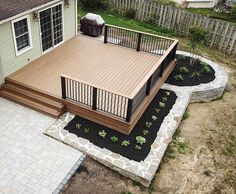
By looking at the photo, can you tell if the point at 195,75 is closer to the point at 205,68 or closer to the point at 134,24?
the point at 205,68

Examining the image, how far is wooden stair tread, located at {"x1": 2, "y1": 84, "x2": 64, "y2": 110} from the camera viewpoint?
31.2ft

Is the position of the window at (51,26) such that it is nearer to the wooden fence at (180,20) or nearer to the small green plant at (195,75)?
the small green plant at (195,75)

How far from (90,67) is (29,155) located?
14.6 ft

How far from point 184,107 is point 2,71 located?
6556mm

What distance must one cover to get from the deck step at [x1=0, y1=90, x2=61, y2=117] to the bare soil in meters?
2.15

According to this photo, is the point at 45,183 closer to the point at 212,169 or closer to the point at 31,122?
the point at 31,122

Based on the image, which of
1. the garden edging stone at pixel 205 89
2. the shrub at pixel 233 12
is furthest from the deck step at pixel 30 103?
the shrub at pixel 233 12

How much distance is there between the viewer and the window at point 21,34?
33.1ft

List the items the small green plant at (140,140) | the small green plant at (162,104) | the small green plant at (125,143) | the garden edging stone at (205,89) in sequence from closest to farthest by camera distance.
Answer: the small green plant at (125,143), the small green plant at (140,140), the small green plant at (162,104), the garden edging stone at (205,89)

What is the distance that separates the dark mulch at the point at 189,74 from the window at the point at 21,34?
5689 millimetres

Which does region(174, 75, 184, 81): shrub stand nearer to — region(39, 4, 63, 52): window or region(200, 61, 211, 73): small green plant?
region(200, 61, 211, 73): small green plant

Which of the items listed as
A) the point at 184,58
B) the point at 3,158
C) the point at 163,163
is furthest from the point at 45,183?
the point at 184,58

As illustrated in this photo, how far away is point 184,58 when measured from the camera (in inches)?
523

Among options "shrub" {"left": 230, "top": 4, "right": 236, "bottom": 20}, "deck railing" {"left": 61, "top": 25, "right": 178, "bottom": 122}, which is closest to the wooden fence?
"deck railing" {"left": 61, "top": 25, "right": 178, "bottom": 122}
